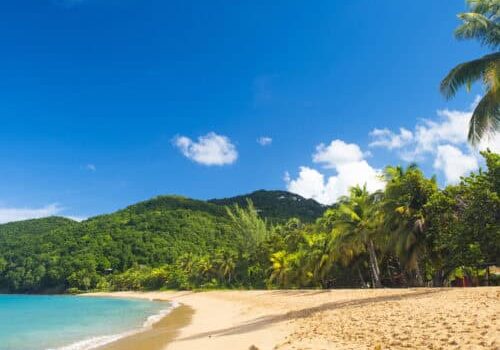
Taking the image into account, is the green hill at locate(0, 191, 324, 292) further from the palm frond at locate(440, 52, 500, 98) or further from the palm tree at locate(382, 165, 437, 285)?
the palm frond at locate(440, 52, 500, 98)

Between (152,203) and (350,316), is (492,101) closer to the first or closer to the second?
(350,316)

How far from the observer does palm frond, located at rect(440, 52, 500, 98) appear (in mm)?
14109

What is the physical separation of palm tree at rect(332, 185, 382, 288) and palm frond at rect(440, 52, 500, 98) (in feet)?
42.4

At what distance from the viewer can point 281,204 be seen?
6024 inches

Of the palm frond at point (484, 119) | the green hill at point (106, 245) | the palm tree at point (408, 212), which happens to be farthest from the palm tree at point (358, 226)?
the green hill at point (106, 245)

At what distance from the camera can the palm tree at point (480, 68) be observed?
45.8 ft

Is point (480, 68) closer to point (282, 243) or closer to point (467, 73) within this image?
point (467, 73)

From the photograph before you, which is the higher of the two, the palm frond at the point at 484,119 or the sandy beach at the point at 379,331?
the palm frond at the point at 484,119

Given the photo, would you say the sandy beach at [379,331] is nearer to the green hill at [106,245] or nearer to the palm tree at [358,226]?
the palm tree at [358,226]

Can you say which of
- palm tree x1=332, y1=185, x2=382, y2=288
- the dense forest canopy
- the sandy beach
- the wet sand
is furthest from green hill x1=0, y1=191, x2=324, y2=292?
the sandy beach

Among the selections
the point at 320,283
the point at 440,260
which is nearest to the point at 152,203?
the point at 320,283

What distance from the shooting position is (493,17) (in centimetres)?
1454

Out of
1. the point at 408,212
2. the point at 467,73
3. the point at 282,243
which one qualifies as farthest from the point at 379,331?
the point at 282,243

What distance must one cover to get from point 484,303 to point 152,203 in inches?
5597
